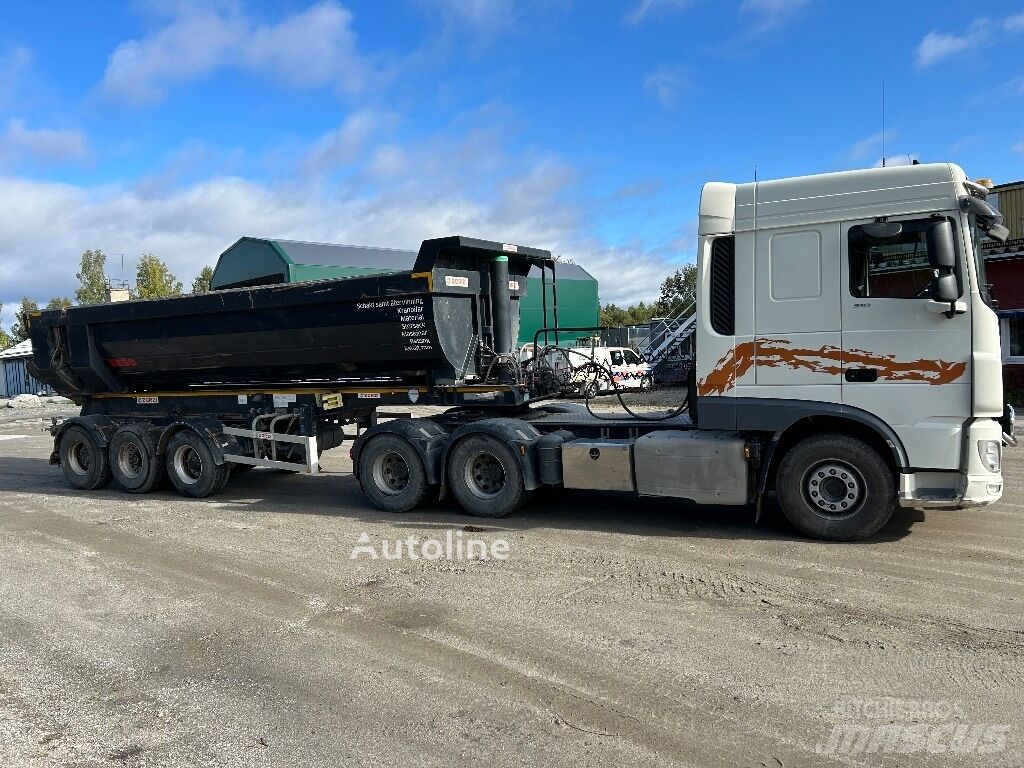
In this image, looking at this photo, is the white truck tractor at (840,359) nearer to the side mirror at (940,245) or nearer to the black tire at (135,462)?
the side mirror at (940,245)

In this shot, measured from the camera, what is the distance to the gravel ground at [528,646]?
386 cm

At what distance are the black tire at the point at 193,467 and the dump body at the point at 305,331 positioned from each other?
878 mm

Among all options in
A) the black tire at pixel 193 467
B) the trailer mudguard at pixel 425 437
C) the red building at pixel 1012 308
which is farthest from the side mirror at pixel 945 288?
the red building at pixel 1012 308

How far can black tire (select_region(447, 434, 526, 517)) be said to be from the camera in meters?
8.43

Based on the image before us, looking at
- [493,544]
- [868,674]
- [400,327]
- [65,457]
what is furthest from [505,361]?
[65,457]

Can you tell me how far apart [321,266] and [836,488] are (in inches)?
999

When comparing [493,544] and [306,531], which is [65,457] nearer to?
[306,531]

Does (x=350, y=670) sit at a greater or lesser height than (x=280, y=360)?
lesser

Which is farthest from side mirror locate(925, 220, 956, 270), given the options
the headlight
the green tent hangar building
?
the green tent hangar building

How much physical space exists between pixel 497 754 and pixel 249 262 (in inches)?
1171

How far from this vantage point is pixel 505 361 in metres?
9.29

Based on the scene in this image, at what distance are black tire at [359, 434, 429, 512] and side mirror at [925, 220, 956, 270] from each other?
18.0ft

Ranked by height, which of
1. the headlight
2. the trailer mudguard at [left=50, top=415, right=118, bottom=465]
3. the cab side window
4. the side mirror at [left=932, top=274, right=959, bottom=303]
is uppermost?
the cab side window

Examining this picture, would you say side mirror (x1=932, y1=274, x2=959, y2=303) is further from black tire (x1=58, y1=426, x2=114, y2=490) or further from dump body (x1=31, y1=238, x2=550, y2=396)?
black tire (x1=58, y1=426, x2=114, y2=490)
